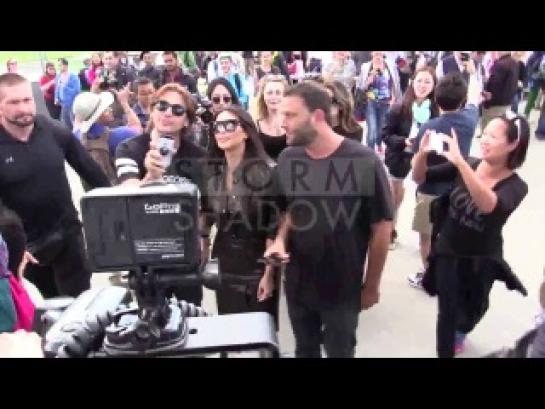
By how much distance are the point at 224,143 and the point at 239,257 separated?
53 cm

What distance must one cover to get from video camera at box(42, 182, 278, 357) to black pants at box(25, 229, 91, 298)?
1852 mm

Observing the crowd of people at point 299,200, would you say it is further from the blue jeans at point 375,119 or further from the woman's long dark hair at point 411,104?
the blue jeans at point 375,119

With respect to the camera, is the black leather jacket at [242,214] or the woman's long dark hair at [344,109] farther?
the woman's long dark hair at [344,109]

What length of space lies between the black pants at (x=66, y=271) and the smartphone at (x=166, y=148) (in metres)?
0.73

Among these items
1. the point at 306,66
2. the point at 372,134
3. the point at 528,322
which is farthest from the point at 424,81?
the point at 306,66

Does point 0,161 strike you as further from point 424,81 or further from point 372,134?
point 372,134

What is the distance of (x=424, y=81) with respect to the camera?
4.02 m

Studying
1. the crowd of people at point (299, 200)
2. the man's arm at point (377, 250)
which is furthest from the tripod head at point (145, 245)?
the man's arm at point (377, 250)

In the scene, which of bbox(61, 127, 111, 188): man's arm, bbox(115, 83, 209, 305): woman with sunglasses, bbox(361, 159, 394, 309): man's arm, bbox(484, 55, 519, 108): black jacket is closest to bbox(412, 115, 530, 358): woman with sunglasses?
bbox(361, 159, 394, 309): man's arm

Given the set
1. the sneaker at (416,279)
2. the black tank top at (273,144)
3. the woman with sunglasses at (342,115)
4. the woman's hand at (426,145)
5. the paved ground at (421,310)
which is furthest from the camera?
the sneaker at (416,279)

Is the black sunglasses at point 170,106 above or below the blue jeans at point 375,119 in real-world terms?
above

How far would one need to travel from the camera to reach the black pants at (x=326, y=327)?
2.29m

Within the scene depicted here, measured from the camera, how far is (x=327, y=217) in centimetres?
217

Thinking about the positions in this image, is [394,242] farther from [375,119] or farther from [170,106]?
[375,119]
